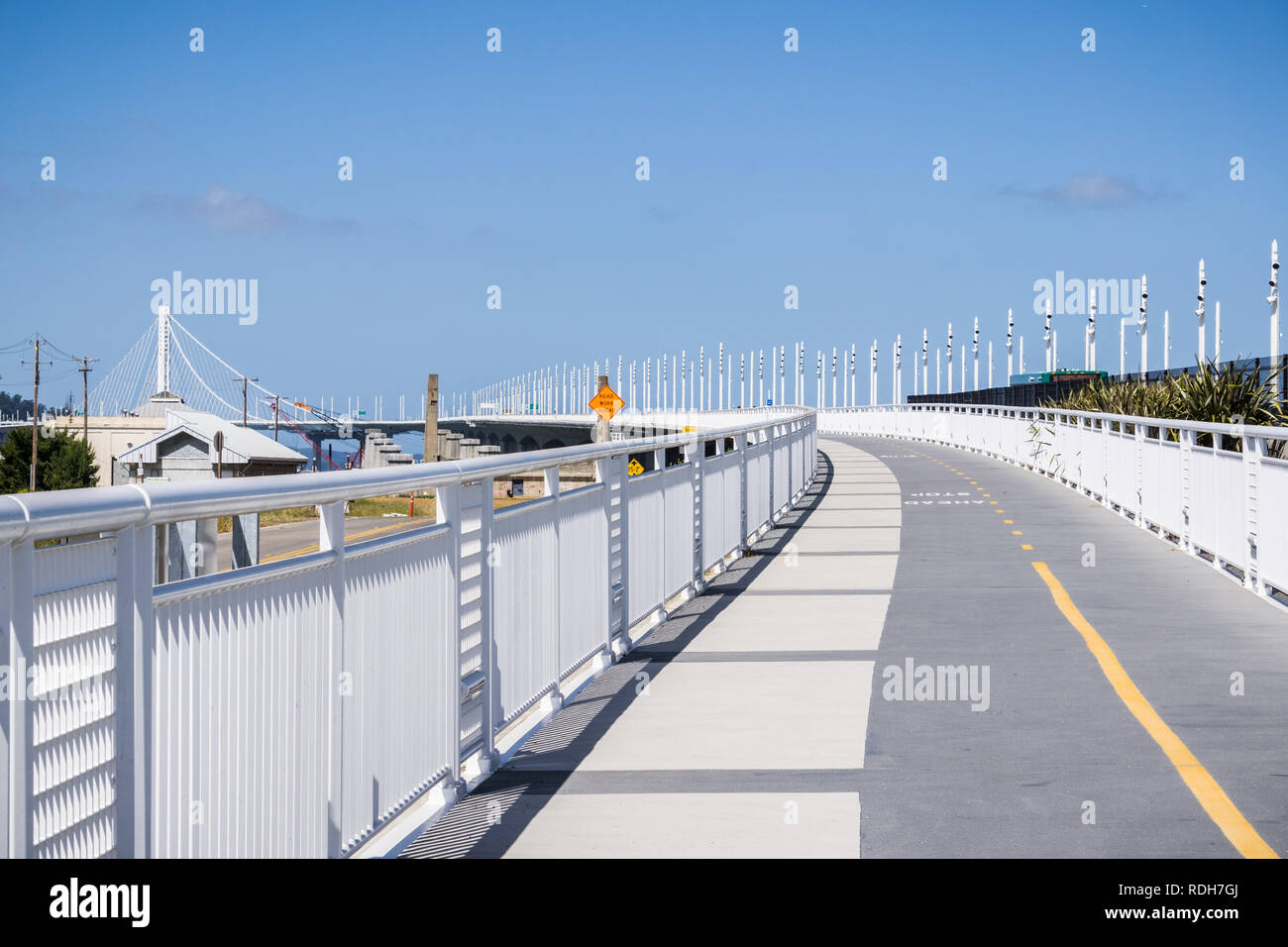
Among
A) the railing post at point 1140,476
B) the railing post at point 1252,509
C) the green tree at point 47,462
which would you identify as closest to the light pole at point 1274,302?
the railing post at point 1140,476

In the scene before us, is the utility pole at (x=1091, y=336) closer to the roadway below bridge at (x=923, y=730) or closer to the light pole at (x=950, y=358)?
the light pole at (x=950, y=358)

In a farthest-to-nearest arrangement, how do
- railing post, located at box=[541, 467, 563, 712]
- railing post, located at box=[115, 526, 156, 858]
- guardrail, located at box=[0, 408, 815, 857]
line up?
railing post, located at box=[541, 467, 563, 712] < railing post, located at box=[115, 526, 156, 858] < guardrail, located at box=[0, 408, 815, 857]

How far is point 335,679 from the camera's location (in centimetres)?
526

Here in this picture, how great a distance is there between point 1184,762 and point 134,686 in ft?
18.4

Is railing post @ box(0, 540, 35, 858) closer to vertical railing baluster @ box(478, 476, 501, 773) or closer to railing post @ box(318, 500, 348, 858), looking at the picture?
railing post @ box(318, 500, 348, 858)

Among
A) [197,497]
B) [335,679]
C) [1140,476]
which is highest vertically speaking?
[197,497]

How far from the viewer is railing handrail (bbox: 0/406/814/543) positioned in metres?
3.32

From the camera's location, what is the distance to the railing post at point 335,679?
5215mm

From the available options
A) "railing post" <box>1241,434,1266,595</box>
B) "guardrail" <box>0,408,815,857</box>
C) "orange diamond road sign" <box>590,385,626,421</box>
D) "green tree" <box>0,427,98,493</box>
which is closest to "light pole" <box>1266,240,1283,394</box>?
"orange diamond road sign" <box>590,385,626,421</box>

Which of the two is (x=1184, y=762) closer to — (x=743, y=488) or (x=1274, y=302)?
(x=743, y=488)

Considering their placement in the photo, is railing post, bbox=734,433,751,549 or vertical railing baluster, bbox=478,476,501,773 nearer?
vertical railing baluster, bbox=478,476,501,773

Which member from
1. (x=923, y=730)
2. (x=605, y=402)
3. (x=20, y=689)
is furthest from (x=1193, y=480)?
(x=605, y=402)
